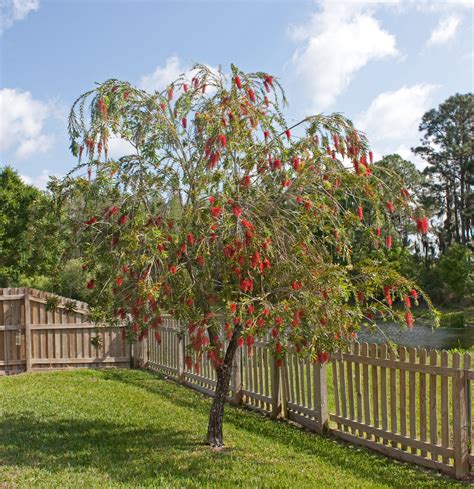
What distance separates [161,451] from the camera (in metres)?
5.92

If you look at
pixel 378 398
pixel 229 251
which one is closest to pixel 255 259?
pixel 229 251

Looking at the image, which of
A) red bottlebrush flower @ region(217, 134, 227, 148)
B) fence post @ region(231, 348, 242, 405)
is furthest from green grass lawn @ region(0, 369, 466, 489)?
red bottlebrush flower @ region(217, 134, 227, 148)

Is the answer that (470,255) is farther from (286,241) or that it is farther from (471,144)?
(286,241)

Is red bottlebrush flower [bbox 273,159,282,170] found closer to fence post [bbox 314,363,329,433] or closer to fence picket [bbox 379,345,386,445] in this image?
fence picket [bbox 379,345,386,445]

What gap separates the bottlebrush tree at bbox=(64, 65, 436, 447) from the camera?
5.17m

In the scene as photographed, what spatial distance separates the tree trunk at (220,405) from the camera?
620 centimetres

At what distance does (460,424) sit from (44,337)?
948 cm

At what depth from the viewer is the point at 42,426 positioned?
7.29 metres

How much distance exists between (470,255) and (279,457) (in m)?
37.1

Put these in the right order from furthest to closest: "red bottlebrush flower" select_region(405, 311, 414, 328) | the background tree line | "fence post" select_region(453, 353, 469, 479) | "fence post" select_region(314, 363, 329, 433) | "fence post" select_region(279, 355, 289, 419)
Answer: the background tree line < "fence post" select_region(279, 355, 289, 419) < "fence post" select_region(314, 363, 329, 433) < "fence post" select_region(453, 353, 469, 479) < "red bottlebrush flower" select_region(405, 311, 414, 328)

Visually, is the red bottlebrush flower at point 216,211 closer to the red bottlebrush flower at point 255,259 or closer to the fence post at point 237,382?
the red bottlebrush flower at point 255,259

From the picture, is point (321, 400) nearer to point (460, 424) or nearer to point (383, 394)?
point (383, 394)

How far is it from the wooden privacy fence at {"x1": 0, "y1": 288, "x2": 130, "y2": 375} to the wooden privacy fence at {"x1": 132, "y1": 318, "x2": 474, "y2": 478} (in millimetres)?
4108

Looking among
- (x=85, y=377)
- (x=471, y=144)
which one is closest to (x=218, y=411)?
(x=85, y=377)
